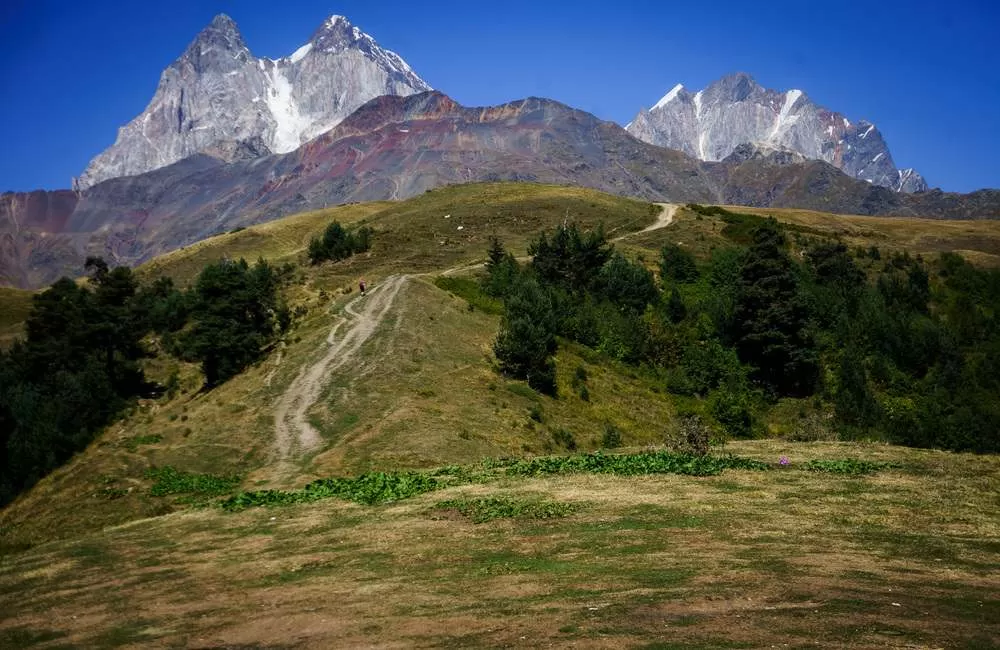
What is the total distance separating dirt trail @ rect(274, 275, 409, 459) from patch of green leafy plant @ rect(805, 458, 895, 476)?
20.4 m

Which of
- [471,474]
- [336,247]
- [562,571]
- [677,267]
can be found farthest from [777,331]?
[336,247]

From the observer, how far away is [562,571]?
13656 mm

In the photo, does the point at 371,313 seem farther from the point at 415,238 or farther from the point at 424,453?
the point at 415,238

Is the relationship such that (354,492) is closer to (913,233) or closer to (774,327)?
(774,327)

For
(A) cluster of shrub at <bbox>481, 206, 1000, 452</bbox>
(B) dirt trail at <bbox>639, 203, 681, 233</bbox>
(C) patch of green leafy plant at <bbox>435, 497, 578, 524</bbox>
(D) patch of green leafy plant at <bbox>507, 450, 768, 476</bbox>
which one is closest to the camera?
(C) patch of green leafy plant at <bbox>435, 497, 578, 524</bbox>

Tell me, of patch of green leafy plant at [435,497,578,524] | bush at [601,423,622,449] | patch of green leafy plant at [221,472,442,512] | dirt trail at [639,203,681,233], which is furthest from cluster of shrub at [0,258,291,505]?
dirt trail at [639,203,681,233]

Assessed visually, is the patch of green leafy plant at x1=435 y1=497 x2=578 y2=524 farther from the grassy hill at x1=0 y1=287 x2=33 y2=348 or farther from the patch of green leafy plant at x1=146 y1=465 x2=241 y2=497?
the grassy hill at x1=0 y1=287 x2=33 y2=348

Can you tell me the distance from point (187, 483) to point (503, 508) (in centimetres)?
1555

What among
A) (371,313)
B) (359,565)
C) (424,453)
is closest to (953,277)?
(371,313)

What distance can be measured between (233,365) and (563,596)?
4554cm

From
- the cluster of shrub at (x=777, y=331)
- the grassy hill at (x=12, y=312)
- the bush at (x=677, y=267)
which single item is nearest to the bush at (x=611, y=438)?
the cluster of shrub at (x=777, y=331)

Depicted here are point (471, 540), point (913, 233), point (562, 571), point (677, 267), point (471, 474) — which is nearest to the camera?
point (562, 571)

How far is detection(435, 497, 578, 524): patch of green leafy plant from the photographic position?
1864 centimetres

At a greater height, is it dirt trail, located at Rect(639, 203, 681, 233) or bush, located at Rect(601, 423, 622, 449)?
dirt trail, located at Rect(639, 203, 681, 233)
